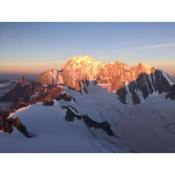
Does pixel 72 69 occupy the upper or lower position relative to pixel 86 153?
upper

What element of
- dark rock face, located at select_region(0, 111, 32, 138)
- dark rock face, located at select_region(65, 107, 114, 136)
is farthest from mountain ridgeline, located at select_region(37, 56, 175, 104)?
dark rock face, located at select_region(0, 111, 32, 138)

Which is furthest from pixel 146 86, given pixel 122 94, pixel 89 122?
pixel 89 122

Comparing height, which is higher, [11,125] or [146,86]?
[146,86]

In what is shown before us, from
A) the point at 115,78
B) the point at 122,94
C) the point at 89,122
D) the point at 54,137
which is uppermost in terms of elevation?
the point at 115,78

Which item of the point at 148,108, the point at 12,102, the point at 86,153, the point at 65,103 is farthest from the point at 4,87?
the point at 148,108

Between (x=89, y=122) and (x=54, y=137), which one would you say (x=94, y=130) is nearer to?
(x=89, y=122)

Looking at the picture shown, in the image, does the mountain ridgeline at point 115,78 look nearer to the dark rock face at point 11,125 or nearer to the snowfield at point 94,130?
the snowfield at point 94,130
